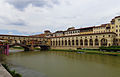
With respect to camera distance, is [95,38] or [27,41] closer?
[95,38]

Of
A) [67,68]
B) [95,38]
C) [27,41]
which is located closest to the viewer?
[67,68]

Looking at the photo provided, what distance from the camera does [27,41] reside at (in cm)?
5788

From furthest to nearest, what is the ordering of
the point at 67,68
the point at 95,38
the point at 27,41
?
1. the point at 27,41
2. the point at 95,38
3. the point at 67,68

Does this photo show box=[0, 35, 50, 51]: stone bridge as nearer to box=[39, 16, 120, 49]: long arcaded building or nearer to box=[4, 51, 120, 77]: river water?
box=[39, 16, 120, 49]: long arcaded building

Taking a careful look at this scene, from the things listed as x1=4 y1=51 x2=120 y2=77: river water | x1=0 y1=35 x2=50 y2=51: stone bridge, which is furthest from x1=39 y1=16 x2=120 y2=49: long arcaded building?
x1=4 y1=51 x2=120 y2=77: river water

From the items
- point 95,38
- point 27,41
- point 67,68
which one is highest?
point 95,38

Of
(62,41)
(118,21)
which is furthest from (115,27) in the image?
(62,41)

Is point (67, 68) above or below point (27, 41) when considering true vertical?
below

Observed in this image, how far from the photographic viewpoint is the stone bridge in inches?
1957

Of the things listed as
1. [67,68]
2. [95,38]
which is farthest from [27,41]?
[67,68]

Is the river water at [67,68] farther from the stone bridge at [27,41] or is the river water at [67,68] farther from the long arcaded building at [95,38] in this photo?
the stone bridge at [27,41]

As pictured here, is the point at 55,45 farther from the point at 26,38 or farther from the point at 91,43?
the point at 91,43

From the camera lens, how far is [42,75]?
47.6 ft

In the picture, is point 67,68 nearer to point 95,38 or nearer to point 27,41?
point 95,38
